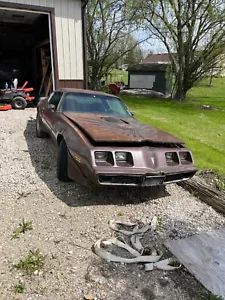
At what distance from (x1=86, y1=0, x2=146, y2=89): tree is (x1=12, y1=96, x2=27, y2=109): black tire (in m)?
10.1

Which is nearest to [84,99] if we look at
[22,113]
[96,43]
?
[22,113]

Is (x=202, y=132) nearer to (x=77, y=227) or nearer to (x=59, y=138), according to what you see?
(x=59, y=138)

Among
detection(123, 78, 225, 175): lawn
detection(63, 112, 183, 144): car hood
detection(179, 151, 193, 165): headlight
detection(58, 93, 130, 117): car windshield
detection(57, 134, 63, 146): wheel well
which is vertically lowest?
detection(123, 78, 225, 175): lawn

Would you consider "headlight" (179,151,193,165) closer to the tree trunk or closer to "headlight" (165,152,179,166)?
"headlight" (165,152,179,166)

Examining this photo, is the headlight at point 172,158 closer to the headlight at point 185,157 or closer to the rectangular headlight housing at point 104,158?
the headlight at point 185,157

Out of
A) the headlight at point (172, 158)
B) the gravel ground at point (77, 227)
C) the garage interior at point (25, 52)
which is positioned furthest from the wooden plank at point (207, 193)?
the garage interior at point (25, 52)

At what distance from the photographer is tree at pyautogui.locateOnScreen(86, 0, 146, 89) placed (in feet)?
62.8

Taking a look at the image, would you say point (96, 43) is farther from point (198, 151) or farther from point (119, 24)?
point (198, 151)

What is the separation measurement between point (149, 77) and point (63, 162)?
22.6m

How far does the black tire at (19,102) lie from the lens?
1105 cm

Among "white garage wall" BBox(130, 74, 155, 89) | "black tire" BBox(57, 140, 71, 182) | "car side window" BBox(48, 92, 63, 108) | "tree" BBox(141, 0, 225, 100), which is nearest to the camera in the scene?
"black tire" BBox(57, 140, 71, 182)

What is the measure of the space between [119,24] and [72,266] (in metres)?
19.8

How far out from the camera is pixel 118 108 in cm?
573

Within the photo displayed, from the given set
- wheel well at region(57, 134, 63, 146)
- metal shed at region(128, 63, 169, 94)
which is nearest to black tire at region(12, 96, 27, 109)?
wheel well at region(57, 134, 63, 146)
